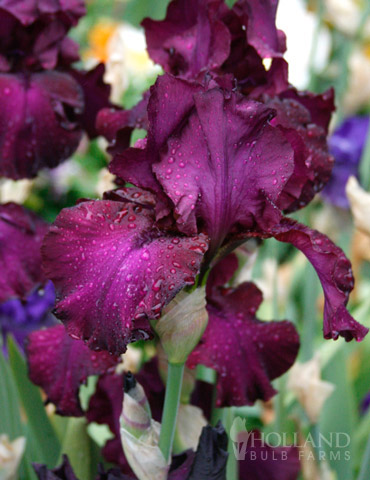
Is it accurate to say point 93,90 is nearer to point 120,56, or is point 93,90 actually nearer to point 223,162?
point 120,56

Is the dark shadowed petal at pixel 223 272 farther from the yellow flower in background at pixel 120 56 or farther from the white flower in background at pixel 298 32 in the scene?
the white flower in background at pixel 298 32

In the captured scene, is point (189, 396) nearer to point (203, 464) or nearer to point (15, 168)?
point (203, 464)

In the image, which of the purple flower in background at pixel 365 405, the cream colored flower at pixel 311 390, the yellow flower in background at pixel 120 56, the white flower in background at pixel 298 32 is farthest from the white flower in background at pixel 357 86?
the cream colored flower at pixel 311 390

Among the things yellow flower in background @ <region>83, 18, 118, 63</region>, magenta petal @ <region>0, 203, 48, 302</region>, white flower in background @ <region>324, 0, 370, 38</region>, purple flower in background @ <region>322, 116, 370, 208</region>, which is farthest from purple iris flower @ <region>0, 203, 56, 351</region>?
yellow flower in background @ <region>83, 18, 118, 63</region>

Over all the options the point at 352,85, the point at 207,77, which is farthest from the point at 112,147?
the point at 352,85

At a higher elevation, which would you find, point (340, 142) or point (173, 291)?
point (173, 291)

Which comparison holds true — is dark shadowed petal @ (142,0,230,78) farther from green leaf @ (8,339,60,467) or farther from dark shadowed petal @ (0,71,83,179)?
green leaf @ (8,339,60,467)
